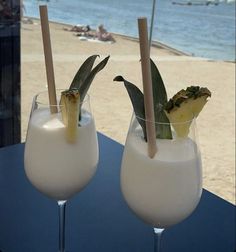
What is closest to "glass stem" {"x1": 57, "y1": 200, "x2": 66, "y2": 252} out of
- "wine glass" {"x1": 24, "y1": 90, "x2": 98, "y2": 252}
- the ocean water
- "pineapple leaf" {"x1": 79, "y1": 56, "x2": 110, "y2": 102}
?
"wine glass" {"x1": 24, "y1": 90, "x2": 98, "y2": 252}

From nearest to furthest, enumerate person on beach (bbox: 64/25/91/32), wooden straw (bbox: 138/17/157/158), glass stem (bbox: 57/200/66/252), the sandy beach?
wooden straw (bbox: 138/17/157/158) < glass stem (bbox: 57/200/66/252) < the sandy beach < person on beach (bbox: 64/25/91/32)

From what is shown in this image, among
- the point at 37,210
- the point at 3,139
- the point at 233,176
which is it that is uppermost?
the point at 37,210

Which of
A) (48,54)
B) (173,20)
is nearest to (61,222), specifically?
(48,54)

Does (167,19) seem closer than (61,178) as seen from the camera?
No

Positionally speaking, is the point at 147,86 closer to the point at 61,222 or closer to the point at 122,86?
the point at 61,222

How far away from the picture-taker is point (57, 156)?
1.45 feet

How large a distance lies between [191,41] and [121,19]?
5.28 ft

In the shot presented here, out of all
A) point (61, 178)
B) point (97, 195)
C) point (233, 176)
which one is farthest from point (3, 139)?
point (233, 176)

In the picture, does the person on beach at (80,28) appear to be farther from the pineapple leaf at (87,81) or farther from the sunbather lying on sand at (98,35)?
the pineapple leaf at (87,81)

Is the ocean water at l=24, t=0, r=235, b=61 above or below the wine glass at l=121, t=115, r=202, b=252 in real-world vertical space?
above

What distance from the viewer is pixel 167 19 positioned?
29.2 feet

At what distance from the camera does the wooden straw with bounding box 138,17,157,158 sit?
1.24 feet

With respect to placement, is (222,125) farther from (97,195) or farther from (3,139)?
(97,195)

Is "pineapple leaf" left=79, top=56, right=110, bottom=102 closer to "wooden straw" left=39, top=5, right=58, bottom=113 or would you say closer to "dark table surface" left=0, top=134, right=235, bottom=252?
"wooden straw" left=39, top=5, right=58, bottom=113
